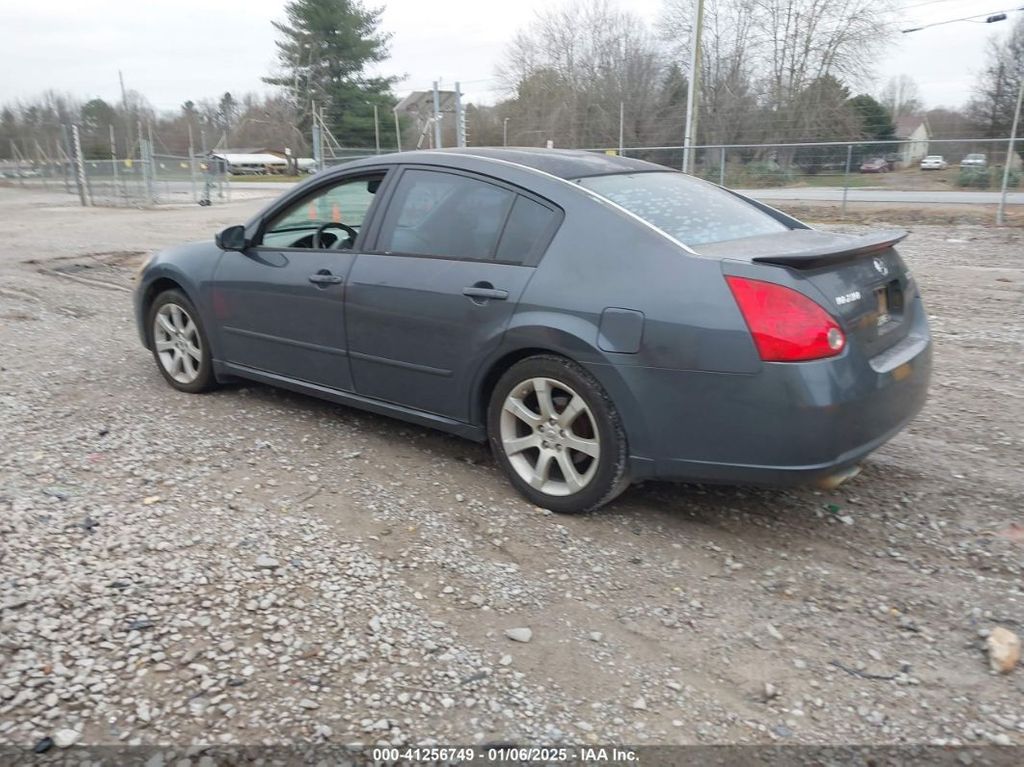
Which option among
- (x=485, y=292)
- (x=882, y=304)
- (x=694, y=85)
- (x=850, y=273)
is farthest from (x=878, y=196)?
(x=485, y=292)

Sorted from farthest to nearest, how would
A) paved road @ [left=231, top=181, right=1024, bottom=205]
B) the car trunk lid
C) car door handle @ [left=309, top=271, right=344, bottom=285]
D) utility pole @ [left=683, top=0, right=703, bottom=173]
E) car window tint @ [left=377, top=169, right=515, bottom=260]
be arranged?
utility pole @ [left=683, top=0, right=703, bottom=173] < paved road @ [left=231, top=181, right=1024, bottom=205] < car door handle @ [left=309, top=271, right=344, bottom=285] < car window tint @ [left=377, top=169, right=515, bottom=260] < the car trunk lid

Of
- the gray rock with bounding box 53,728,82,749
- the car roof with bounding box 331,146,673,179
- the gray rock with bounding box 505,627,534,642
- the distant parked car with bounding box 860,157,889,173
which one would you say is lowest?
the gray rock with bounding box 505,627,534,642

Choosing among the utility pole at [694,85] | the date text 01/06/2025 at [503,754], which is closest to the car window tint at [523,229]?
the date text 01/06/2025 at [503,754]

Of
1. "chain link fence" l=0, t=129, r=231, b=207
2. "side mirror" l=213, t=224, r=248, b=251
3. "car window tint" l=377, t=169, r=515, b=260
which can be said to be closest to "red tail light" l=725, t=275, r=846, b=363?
"car window tint" l=377, t=169, r=515, b=260

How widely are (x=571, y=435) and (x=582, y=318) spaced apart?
0.54m

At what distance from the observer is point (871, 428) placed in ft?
10.9

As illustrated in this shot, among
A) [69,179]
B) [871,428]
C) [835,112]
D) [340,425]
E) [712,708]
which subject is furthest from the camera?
[835,112]

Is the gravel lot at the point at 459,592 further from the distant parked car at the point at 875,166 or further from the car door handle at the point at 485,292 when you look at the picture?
the distant parked car at the point at 875,166

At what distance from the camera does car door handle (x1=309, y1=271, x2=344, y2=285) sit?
4.42 meters

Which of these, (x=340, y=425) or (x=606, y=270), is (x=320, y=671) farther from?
(x=340, y=425)

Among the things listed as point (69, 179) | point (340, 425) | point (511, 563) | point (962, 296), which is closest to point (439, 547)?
point (511, 563)

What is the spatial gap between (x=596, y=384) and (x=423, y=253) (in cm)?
122

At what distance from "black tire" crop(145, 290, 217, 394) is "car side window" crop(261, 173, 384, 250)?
772mm

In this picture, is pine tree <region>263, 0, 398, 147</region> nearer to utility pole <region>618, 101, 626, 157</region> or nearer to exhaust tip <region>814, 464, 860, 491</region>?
utility pole <region>618, 101, 626, 157</region>
